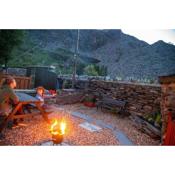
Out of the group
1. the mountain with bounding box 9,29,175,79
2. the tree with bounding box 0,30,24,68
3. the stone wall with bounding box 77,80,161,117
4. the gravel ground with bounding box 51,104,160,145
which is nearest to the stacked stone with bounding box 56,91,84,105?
the gravel ground with bounding box 51,104,160,145

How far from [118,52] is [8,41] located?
186 inches

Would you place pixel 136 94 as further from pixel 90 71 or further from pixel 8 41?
pixel 8 41

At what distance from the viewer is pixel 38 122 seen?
443 centimetres

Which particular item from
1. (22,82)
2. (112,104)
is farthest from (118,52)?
(22,82)

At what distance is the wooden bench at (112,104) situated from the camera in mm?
5934

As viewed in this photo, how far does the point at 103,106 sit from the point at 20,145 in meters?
3.58

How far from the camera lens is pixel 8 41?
7.04 m

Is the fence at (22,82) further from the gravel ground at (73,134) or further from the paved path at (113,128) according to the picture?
the gravel ground at (73,134)

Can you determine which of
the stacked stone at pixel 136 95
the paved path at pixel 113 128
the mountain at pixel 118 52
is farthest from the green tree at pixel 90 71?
the paved path at pixel 113 128

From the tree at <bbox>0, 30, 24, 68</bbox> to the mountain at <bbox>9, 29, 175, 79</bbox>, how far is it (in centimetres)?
173
